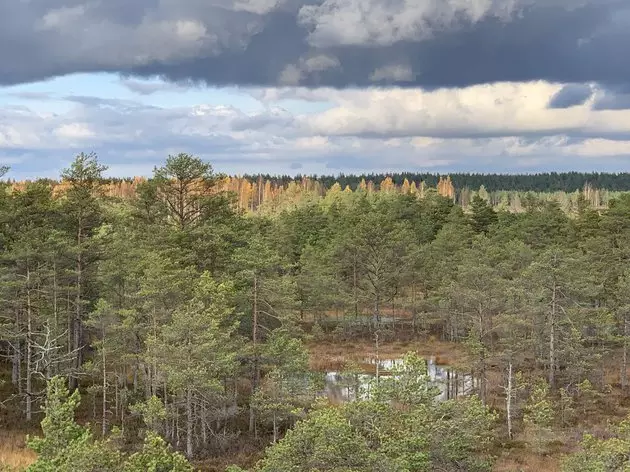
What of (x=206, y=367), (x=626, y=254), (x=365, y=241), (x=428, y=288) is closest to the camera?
(x=206, y=367)

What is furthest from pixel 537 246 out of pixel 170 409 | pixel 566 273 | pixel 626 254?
pixel 170 409

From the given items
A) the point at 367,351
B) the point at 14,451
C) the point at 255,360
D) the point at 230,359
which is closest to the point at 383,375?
the point at 367,351

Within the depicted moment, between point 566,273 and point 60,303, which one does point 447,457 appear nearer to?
point 566,273

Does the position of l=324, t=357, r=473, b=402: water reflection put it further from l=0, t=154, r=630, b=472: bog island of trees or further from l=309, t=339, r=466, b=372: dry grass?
l=309, t=339, r=466, b=372: dry grass

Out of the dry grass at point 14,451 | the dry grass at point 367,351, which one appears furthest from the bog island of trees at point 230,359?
the dry grass at point 367,351

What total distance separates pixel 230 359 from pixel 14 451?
10.7 meters

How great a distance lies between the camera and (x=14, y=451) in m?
27.3

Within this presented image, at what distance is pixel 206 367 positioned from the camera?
28.2 metres

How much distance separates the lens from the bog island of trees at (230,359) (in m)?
18.9

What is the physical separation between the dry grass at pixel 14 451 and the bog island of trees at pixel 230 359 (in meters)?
0.15

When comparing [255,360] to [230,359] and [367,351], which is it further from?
[367,351]

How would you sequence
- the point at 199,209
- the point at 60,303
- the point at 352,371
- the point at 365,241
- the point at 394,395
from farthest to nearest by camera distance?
the point at 365,241 → the point at 199,209 → the point at 60,303 → the point at 352,371 → the point at 394,395

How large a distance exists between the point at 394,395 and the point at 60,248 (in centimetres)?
2071

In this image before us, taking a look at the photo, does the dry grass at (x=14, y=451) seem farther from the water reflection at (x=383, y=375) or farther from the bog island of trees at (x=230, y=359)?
the water reflection at (x=383, y=375)
